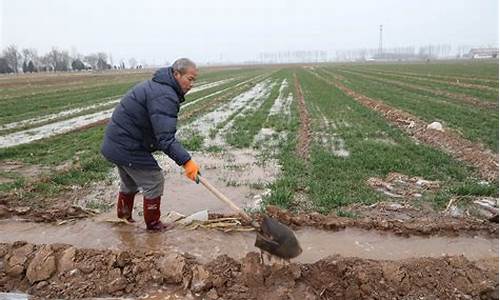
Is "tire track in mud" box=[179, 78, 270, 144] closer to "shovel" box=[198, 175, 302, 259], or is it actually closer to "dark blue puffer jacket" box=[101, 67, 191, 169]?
"dark blue puffer jacket" box=[101, 67, 191, 169]

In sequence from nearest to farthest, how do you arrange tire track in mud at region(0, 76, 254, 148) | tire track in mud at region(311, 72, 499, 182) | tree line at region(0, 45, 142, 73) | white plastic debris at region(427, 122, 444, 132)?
tire track in mud at region(311, 72, 499, 182) < white plastic debris at region(427, 122, 444, 132) < tire track in mud at region(0, 76, 254, 148) < tree line at region(0, 45, 142, 73)

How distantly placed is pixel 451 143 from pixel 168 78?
796 centimetres

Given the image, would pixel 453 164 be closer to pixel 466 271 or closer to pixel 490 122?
pixel 466 271

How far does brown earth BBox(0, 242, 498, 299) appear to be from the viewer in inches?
159

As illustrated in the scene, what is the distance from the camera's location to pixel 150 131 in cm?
489

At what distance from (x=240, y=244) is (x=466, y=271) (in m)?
2.47

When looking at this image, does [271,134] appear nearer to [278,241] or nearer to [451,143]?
[451,143]

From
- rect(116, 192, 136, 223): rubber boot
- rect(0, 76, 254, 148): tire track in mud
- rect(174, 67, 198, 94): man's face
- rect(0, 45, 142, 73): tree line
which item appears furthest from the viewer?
rect(0, 45, 142, 73): tree line

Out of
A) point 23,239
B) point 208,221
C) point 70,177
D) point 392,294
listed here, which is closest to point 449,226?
point 392,294

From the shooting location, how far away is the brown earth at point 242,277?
405cm

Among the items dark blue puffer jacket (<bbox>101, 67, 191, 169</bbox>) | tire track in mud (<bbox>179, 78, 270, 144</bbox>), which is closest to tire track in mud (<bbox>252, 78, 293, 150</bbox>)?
tire track in mud (<bbox>179, 78, 270, 144</bbox>)

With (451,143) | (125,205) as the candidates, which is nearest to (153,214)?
(125,205)

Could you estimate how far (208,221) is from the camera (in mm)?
5688

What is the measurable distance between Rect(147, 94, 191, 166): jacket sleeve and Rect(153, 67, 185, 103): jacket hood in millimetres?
163
